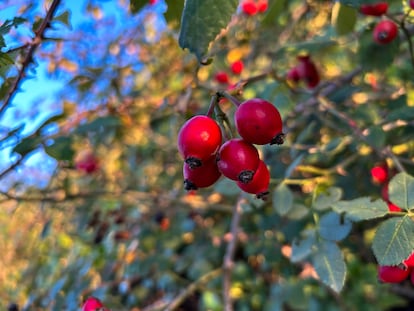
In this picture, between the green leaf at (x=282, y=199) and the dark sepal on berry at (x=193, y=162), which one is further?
the green leaf at (x=282, y=199)

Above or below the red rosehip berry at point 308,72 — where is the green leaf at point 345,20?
above

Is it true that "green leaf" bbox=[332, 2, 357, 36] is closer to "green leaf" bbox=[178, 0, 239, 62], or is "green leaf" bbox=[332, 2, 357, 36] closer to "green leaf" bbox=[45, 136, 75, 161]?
"green leaf" bbox=[178, 0, 239, 62]

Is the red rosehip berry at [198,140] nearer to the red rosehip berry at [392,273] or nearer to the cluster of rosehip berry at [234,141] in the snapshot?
the cluster of rosehip berry at [234,141]

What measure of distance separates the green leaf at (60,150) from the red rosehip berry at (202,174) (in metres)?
0.68

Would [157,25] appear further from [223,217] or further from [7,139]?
[7,139]

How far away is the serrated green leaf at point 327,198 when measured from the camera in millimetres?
1573

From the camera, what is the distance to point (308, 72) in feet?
7.46

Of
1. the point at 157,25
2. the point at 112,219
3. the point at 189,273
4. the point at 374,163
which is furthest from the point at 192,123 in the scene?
the point at 157,25

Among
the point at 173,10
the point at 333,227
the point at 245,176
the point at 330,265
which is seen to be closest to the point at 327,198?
the point at 333,227

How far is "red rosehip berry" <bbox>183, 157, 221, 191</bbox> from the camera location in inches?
43.7

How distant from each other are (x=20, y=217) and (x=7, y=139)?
143 inches

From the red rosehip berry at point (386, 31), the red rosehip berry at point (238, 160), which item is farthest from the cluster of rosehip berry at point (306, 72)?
the red rosehip berry at point (238, 160)

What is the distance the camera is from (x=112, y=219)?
327 centimetres

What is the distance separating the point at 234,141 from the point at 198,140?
10 centimetres
